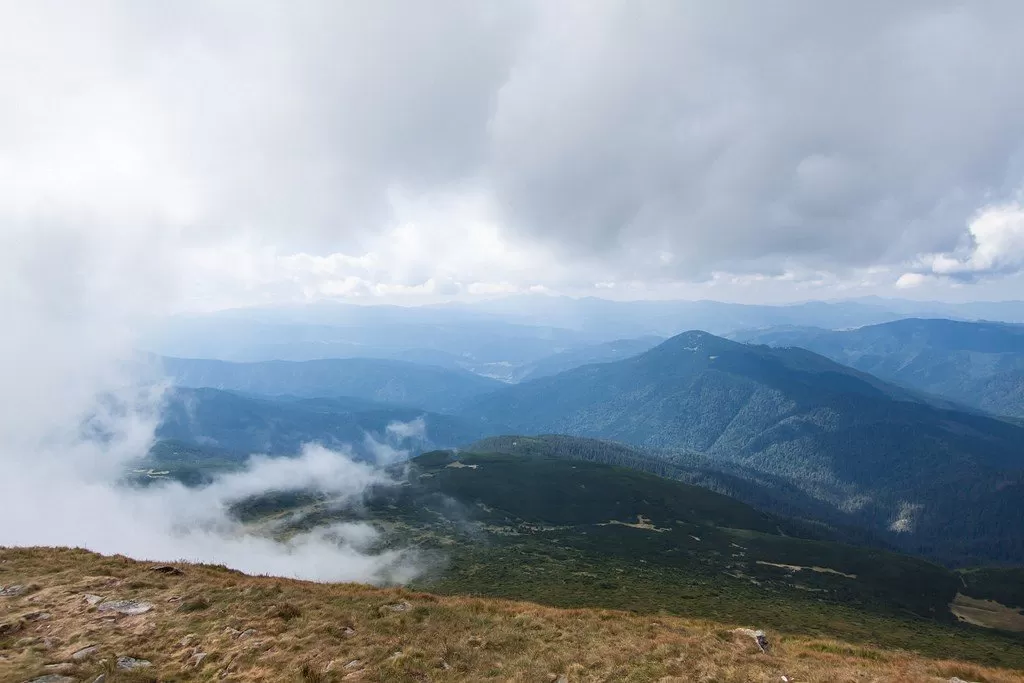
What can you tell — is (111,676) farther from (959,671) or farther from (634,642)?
(959,671)

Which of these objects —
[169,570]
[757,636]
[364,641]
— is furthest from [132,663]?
[757,636]

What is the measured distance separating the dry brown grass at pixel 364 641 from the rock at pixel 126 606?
24.0 inches

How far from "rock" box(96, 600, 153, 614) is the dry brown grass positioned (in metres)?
0.61

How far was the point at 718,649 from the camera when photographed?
1021 inches

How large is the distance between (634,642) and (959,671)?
57.7 feet

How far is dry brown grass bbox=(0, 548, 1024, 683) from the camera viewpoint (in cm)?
2212

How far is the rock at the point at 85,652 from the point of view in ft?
71.3

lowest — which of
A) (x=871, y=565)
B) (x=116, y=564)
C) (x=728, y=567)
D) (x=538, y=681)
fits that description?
(x=871, y=565)

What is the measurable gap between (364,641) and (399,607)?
522 centimetres

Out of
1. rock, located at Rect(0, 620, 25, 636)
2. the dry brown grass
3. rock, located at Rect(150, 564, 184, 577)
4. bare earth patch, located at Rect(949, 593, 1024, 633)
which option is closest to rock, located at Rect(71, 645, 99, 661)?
the dry brown grass

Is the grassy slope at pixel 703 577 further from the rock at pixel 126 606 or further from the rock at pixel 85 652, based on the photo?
the rock at pixel 85 652

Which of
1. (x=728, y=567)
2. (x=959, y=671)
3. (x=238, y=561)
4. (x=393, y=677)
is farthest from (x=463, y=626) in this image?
(x=728, y=567)

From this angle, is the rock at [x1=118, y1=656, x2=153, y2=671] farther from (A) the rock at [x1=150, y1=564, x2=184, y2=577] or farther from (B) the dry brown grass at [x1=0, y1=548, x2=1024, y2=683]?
(A) the rock at [x1=150, y1=564, x2=184, y2=577]

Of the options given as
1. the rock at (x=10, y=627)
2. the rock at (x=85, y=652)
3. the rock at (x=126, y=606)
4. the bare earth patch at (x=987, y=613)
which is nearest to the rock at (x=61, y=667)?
the rock at (x=85, y=652)
